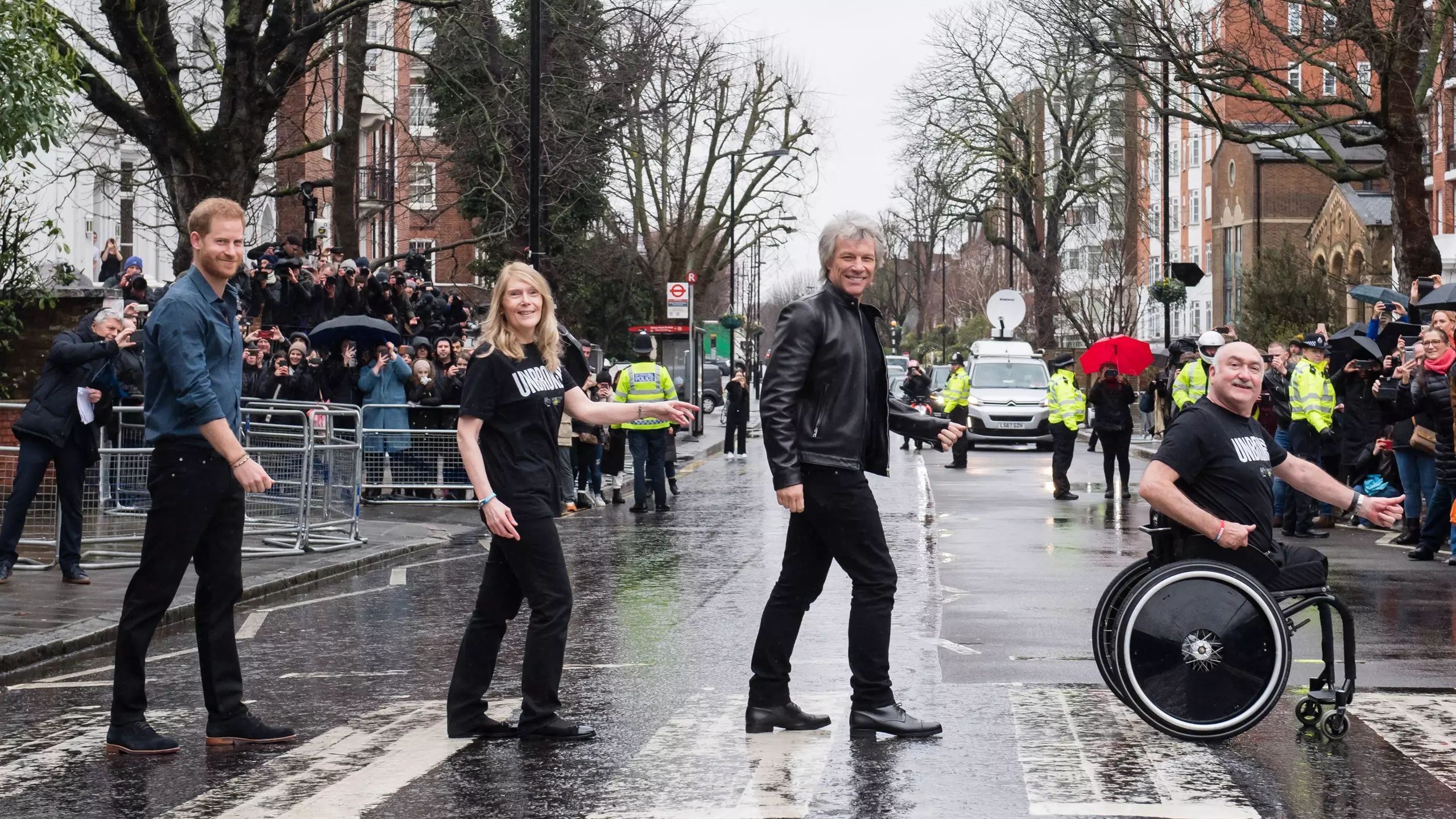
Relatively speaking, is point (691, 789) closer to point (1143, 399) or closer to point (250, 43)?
point (250, 43)

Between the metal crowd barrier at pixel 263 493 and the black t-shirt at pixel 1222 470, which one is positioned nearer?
the black t-shirt at pixel 1222 470

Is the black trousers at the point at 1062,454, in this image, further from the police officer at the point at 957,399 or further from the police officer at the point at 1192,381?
the police officer at the point at 957,399

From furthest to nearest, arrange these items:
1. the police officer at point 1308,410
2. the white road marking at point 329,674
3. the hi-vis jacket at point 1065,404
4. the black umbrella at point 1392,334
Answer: the hi-vis jacket at point 1065,404, the black umbrella at point 1392,334, the police officer at point 1308,410, the white road marking at point 329,674

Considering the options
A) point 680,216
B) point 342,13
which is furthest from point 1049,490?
point 680,216

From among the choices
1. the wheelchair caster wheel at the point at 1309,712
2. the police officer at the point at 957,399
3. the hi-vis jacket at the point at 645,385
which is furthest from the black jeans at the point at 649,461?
the wheelchair caster wheel at the point at 1309,712

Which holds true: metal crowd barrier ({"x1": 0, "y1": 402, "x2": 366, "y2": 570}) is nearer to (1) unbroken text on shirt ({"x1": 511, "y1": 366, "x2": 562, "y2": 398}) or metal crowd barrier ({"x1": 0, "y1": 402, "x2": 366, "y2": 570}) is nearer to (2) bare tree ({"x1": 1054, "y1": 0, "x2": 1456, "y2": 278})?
(1) unbroken text on shirt ({"x1": 511, "y1": 366, "x2": 562, "y2": 398})

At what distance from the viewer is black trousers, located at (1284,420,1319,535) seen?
16422 mm

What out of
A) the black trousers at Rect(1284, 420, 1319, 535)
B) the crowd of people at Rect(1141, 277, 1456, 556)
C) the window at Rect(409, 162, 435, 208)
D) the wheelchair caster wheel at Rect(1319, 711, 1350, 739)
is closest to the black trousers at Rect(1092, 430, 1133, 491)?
the crowd of people at Rect(1141, 277, 1456, 556)

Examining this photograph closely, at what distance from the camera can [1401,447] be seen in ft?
49.2

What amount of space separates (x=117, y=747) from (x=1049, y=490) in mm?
17540

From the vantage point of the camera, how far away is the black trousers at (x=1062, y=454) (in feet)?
69.8

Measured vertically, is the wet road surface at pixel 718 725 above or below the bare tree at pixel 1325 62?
below

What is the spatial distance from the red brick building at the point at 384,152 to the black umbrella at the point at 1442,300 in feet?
40.5

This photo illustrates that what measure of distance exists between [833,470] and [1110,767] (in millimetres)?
1479
